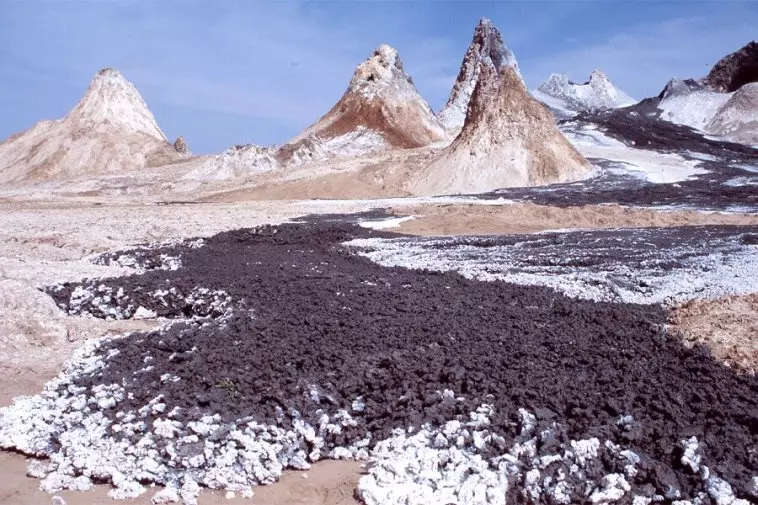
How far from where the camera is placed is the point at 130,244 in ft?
55.1

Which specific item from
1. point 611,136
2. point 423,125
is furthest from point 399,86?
point 611,136

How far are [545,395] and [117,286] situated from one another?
7.35 m

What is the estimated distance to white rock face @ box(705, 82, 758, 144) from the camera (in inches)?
2183

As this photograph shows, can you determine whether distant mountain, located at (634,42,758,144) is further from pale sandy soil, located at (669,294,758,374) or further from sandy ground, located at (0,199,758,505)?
pale sandy soil, located at (669,294,758,374)

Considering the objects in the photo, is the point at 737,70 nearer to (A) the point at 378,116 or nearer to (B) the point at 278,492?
(A) the point at 378,116

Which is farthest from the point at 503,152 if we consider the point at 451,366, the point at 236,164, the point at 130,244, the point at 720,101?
the point at 720,101

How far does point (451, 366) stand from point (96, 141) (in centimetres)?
4727

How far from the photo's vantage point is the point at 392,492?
5.00m

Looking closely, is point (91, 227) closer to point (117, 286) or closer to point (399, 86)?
point (117, 286)

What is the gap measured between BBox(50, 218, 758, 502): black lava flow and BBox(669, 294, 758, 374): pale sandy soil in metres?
0.21

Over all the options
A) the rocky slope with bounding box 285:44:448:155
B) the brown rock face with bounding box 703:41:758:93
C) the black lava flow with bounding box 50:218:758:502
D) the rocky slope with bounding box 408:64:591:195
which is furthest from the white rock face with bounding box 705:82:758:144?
the black lava flow with bounding box 50:218:758:502

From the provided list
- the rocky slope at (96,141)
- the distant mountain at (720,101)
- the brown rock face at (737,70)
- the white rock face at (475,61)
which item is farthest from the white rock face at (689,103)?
the rocky slope at (96,141)

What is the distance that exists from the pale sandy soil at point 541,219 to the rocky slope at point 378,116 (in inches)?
942

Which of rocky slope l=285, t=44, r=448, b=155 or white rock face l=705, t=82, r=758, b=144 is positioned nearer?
rocky slope l=285, t=44, r=448, b=155
